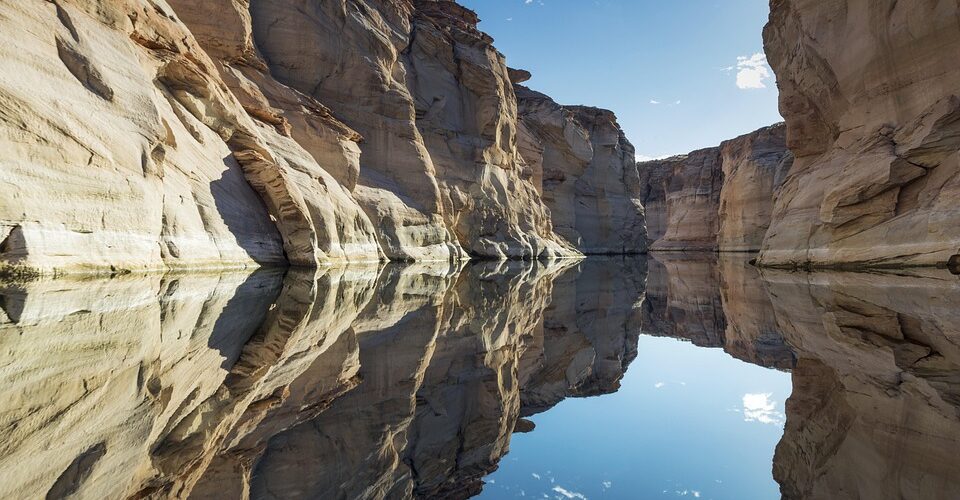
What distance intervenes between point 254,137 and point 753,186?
45485 millimetres

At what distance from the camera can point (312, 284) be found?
12.2m

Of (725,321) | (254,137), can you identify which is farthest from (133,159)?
(725,321)

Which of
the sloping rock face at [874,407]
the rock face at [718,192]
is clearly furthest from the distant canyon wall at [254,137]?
the rock face at [718,192]

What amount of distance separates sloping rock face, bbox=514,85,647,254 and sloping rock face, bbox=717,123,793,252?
10.1 metres

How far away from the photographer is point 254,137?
17812 mm

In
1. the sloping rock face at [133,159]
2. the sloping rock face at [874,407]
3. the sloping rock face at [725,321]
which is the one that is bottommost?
the sloping rock face at [725,321]

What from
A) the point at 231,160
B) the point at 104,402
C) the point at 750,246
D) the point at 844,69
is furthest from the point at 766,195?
the point at 104,402

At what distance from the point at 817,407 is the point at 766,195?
166 feet

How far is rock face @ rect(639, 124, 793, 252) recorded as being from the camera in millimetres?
49188

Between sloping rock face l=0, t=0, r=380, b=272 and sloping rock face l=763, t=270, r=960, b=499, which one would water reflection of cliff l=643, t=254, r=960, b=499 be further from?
sloping rock face l=0, t=0, r=380, b=272

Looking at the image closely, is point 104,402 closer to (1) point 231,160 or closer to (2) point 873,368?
(2) point 873,368

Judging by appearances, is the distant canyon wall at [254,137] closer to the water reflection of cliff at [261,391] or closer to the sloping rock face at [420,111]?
the sloping rock face at [420,111]

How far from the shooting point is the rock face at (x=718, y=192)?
49.2 metres

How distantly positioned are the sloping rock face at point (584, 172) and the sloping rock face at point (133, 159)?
1256 inches
